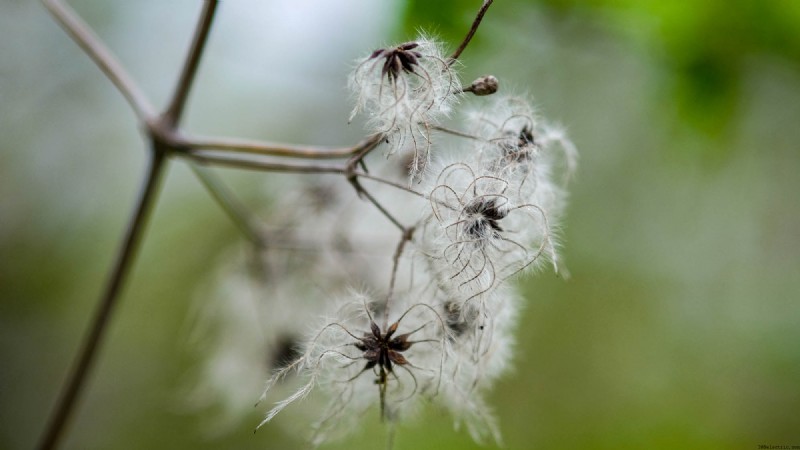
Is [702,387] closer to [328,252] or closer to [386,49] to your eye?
[328,252]

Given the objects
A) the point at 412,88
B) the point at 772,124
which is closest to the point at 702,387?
the point at 772,124

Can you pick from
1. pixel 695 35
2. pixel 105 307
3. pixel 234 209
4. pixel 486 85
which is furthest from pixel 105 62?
pixel 695 35

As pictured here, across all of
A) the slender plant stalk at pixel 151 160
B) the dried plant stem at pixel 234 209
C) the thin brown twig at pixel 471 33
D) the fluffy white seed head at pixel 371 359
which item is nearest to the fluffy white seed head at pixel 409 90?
the thin brown twig at pixel 471 33

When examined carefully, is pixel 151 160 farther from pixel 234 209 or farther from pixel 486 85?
pixel 486 85

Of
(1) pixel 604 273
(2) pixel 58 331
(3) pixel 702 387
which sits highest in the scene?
(1) pixel 604 273

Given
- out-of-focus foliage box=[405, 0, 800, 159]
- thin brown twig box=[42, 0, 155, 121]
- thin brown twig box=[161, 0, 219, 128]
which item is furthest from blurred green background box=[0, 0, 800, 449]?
thin brown twig box=[42, 0, 155, 121]

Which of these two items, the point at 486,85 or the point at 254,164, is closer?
the point at 486,85

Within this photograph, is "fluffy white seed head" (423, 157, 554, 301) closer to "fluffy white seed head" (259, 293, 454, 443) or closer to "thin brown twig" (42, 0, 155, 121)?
"fluffy white seed head" (259, 293, 454, 443)
